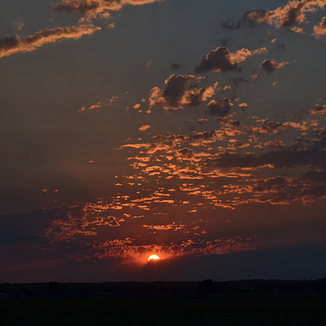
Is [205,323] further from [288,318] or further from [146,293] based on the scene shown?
[146,293]

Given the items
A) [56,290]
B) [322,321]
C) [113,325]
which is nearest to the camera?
[113,325]

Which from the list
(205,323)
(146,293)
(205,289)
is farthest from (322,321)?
(146,293)

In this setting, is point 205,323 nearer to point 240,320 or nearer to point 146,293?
point 240,320

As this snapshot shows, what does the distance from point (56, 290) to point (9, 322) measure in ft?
430

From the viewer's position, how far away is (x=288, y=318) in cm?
6794

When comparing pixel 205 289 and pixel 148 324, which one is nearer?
pixel 148 324

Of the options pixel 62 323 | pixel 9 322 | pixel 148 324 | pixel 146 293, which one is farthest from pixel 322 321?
pixel 146 293

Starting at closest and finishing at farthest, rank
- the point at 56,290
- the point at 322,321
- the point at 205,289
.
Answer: the point at 322,321, the point at 205,289, the point at 56,290

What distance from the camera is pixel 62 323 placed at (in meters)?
60.7

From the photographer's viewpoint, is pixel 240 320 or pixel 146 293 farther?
pixel 146 293

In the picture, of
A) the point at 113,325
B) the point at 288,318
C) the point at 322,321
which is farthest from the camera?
the point at 288,318

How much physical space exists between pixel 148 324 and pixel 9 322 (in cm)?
1634

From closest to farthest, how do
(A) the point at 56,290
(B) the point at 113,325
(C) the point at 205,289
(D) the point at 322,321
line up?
(B) the point at 113,325
(D) the point at 322,321
(C) the point at 205,289
(A) the point at 56,290

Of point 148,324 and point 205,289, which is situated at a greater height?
point 205,289
